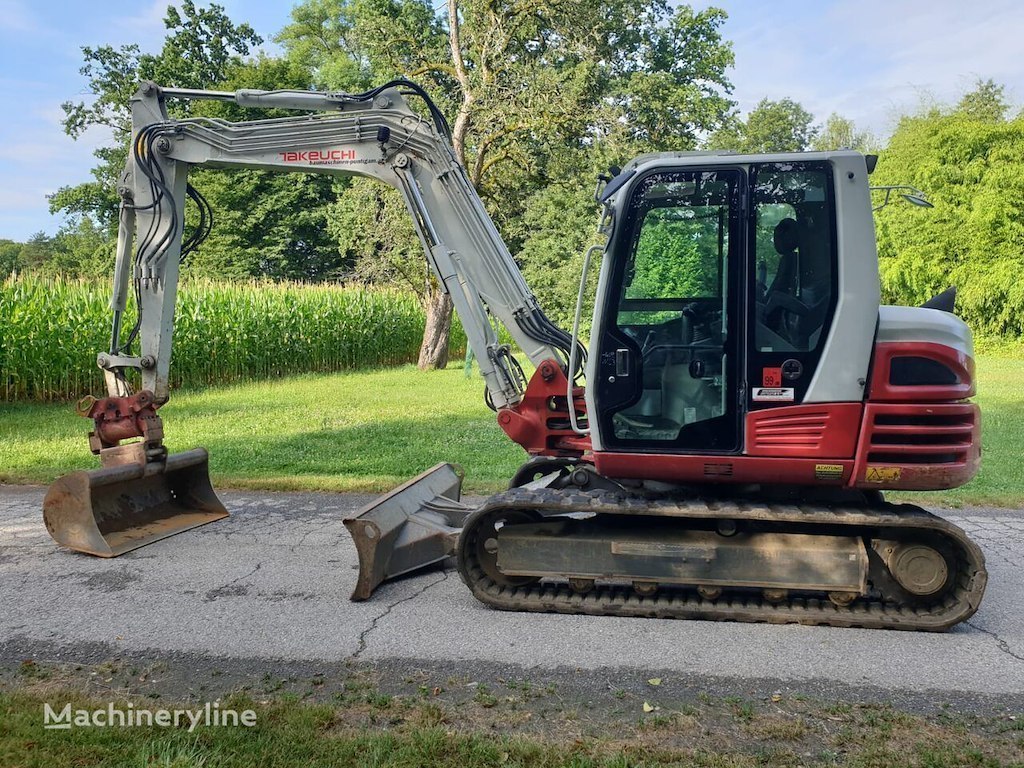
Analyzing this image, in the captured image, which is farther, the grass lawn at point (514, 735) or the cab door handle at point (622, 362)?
the cab door handle at point (622, 362)

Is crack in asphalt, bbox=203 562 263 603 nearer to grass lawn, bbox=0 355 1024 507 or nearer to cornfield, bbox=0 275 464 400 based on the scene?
grass lawn, bbox=0 355 1024 507

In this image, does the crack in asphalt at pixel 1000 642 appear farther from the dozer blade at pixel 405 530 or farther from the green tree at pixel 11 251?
the green tree at pixel 11 251

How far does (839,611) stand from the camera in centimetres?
478

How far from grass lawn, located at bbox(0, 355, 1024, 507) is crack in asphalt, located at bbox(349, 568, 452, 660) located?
107 inches

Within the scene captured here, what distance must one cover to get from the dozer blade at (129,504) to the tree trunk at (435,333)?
16650 millimetres

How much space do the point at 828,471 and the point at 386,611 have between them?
268cm

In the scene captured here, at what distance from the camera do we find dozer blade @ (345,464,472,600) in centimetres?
518

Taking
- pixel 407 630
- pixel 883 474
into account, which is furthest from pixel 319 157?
pixel 883 474

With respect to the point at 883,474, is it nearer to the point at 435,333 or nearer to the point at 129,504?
the point at 129,504

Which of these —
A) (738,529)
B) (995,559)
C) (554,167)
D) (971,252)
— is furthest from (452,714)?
(971,252)

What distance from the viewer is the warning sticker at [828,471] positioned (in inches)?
186

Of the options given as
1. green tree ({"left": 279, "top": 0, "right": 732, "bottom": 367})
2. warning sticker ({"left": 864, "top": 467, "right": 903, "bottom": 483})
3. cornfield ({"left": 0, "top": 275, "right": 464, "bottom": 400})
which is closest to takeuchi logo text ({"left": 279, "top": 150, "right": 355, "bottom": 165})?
warning sticker ({"left": 864, "top": 467, "right": 903, "bottom": 483})

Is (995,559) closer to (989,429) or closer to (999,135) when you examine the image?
(989,429)

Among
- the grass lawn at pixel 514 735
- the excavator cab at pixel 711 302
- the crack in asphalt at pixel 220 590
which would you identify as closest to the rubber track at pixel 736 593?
the excavator cab at pixel 711 302
